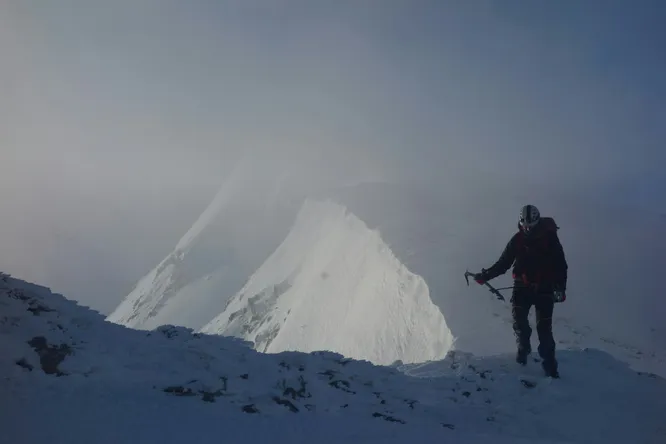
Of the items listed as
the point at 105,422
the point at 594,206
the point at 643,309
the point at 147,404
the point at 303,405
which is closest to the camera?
the point at 105,422

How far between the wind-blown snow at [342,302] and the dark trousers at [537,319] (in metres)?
8.07

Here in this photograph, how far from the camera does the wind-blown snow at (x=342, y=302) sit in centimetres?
2098

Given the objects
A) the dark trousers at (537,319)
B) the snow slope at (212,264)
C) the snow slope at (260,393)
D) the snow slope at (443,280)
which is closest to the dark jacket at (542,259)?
the dark trousers at (537,319)

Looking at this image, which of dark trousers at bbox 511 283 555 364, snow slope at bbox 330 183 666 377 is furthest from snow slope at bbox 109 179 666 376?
dark trousers at bbox 511 283 555 364

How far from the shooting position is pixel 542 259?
776cm

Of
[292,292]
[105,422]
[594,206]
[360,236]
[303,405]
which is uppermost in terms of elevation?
[594,206]

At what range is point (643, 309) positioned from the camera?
2069cm

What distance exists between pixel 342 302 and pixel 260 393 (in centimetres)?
2530

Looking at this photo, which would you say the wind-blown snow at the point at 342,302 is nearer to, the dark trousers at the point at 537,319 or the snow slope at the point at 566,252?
the snow slope at the point at 566,252

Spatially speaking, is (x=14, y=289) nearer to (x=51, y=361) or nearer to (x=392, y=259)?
(x=51, y=361)

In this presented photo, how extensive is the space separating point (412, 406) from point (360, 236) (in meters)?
27.7

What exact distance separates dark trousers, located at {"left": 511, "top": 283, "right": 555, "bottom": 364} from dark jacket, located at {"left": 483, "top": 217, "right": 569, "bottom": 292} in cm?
20

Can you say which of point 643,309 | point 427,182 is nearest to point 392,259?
point 643,309

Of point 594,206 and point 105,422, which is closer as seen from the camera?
point 105,422
